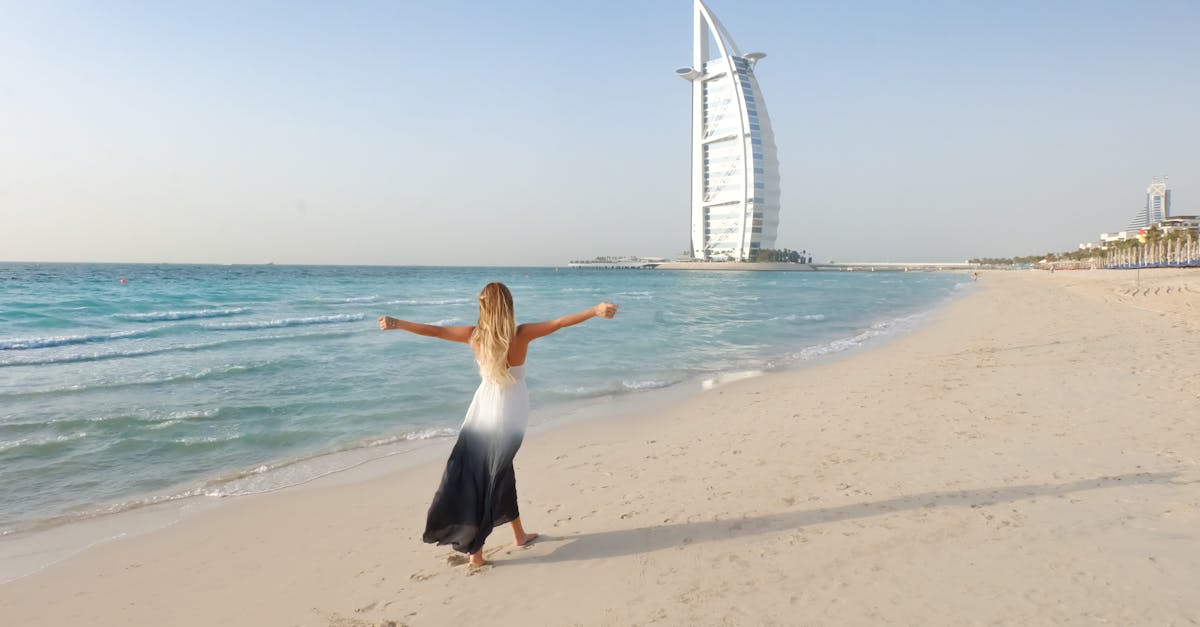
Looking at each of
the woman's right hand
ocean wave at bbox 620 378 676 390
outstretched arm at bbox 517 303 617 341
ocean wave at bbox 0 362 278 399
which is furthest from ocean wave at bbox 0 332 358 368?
the woman's right hand

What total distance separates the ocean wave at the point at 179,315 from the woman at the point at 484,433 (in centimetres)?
2305

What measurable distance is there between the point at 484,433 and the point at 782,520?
2.04 m

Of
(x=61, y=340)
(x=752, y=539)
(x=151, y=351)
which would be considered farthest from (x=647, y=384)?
(x=61, y=340)

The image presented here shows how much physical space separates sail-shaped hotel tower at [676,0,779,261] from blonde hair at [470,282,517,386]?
4208 inches

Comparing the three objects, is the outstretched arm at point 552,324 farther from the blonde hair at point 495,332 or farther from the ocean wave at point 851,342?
the ocean wave at point 851,342

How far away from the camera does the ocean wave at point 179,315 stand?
72.4 ft

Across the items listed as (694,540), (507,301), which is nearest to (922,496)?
(694,540)

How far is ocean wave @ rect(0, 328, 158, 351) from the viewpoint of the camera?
14.9 meters

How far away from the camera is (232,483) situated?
5.71 meters

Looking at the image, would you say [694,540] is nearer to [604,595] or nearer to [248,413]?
[604,595]

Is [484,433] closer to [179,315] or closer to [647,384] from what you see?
[647,384]

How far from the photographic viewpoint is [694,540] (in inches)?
152

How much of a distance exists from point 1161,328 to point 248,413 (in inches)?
712

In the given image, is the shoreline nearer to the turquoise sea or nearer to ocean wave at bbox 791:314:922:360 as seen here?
the turquoise sea
